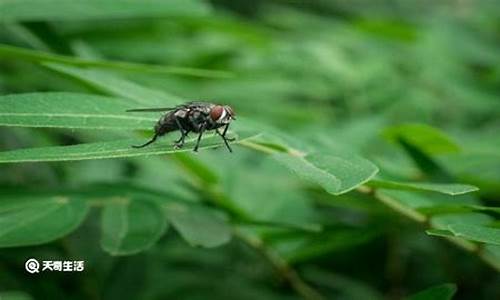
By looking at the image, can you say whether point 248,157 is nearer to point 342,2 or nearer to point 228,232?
point 228,232

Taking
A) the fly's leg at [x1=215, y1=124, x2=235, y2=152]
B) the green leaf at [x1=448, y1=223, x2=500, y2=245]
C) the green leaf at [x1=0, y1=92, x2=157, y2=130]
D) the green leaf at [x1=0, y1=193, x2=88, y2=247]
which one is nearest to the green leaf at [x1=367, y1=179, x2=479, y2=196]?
the green leaf at [x1=448, y1=223, x2=500, y2=245]

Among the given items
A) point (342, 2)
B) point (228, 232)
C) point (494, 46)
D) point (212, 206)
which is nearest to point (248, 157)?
point (212, 206)

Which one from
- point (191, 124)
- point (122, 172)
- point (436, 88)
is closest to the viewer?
point (191, 124)

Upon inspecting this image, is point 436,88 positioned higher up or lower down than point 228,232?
lower down

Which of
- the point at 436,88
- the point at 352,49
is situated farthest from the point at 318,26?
the point at 436,88

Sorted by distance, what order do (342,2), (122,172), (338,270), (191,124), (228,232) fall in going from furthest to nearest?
(342,2) < (338,270) < (122,172) < (228,232) < (191,124)

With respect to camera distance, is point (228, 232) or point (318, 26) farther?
point (318, 26)

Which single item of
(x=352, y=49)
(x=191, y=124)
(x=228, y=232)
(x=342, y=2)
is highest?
(x=191, y=124)

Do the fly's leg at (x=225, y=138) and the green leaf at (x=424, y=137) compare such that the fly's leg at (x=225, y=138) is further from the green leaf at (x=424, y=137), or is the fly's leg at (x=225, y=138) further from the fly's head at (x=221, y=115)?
the green leaf at (x=424, y=137)
